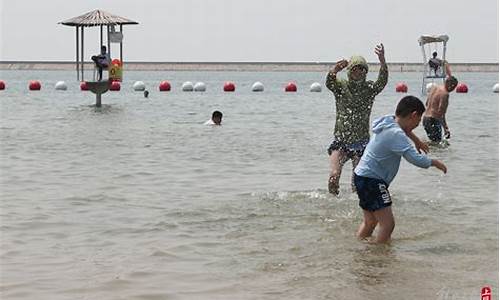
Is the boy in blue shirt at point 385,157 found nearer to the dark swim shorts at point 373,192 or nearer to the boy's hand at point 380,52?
the dark swim shorts at point 373,192

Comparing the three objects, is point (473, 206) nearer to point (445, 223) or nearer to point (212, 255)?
point (445, 223)

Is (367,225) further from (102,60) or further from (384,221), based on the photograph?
(102,60)

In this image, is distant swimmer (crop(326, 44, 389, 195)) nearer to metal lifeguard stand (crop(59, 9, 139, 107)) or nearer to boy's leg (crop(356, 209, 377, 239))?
boy's leg (crop(356, 209, 377, 239))

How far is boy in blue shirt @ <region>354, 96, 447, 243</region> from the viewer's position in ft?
22.2

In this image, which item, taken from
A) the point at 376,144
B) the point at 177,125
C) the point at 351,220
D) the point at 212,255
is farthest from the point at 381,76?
the point at 177,125

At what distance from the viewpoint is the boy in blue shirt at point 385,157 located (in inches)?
266

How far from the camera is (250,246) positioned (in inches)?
303

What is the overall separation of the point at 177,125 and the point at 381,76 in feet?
51.3

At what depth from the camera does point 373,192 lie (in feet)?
22.9

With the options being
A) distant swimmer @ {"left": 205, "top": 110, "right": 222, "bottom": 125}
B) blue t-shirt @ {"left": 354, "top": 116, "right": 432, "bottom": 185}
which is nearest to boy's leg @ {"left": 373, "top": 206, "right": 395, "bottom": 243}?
blue t-shirt @ {"left": 354, "top": 116, "right": 432, "bottom": 185}

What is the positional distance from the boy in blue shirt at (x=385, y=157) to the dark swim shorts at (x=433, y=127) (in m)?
9.76

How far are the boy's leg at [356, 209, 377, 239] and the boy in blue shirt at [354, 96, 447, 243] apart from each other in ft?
0.37

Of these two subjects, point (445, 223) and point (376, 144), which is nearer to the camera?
point (376, 144)

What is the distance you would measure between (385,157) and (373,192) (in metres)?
0.30
